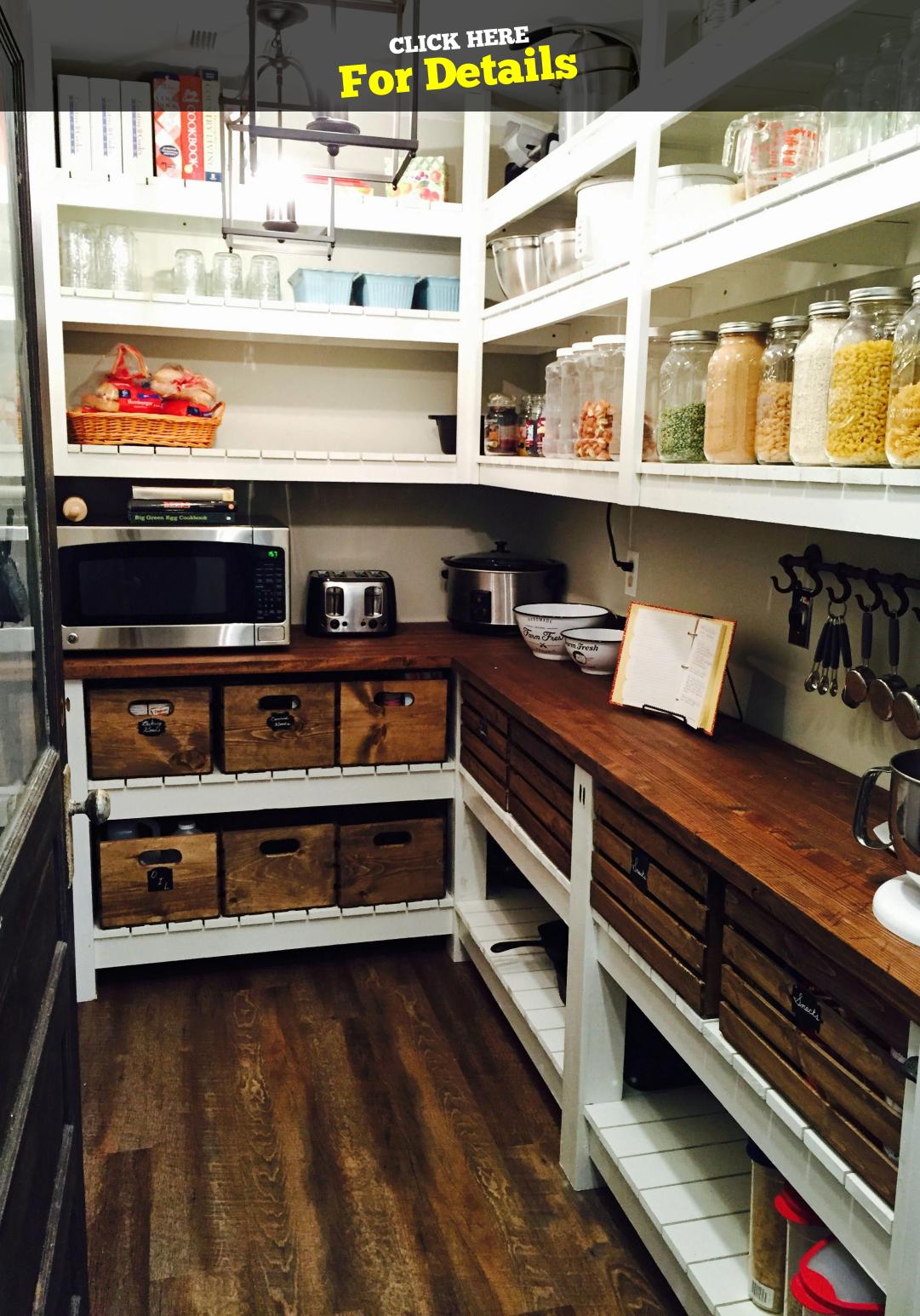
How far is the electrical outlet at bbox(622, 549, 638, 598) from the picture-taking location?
2.88m

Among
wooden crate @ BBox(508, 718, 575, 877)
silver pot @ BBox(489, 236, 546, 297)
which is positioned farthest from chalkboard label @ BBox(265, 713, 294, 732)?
silver pot @ BBox(489, 236, 546, 297)

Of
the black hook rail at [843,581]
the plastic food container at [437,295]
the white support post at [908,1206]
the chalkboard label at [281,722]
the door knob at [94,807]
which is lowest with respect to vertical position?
the white support post at [908,1206]

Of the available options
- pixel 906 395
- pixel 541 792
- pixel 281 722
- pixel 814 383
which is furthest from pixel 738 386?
pixel 281 722

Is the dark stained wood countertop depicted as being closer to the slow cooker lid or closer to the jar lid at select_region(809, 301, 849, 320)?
the slow cooker lid

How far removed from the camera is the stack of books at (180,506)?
2.77 meters

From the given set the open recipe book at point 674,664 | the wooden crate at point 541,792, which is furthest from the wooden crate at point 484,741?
the open recipe book at point 674,664

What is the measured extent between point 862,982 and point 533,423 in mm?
1963

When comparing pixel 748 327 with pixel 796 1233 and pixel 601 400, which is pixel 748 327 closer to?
pixel 601 400

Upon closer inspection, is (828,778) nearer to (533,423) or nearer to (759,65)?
(759,65)

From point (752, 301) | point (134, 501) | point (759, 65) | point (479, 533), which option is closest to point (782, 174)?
point (759, 65)

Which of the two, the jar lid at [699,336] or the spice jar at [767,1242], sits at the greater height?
the jar lid at [699,336]

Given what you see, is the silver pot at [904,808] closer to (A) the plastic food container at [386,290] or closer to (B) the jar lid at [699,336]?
(B) the jar lid at [699,336]

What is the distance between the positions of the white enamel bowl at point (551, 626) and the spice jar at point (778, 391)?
115cm

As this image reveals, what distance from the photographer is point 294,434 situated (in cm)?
330
